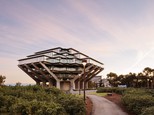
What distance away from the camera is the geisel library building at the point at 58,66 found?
87.9 meters

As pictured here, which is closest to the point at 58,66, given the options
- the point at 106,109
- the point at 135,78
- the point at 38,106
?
the point at 135,78

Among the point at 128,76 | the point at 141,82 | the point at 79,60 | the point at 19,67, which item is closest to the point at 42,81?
the point at 19,67

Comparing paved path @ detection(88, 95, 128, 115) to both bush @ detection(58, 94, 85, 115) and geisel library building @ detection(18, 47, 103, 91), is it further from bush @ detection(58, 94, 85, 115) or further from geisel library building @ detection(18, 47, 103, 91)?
geisel library building @ detection(18, 47, 103, 91)

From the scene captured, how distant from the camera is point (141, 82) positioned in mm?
104000

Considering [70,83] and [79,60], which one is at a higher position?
[79,60]

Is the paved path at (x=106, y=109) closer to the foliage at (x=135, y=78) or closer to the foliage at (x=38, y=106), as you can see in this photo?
the foliage at (x=38, y=106)

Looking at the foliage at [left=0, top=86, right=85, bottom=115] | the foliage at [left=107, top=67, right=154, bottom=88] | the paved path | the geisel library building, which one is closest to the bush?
the foliage at [left=0, top=86, right=85, bottom=115]

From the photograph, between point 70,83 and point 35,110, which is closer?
point 35,110

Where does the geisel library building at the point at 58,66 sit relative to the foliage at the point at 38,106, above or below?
above

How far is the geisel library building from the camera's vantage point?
87.9 metres

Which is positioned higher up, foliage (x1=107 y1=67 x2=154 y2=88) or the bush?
foliage (x1=107 y1=67 x2=154 y2=88)

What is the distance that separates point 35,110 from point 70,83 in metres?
83.3

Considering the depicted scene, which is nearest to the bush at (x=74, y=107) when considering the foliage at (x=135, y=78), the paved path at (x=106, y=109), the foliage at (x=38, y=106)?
the foliage at (x=38, y=106)

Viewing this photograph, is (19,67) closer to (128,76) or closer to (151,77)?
(128,76)
